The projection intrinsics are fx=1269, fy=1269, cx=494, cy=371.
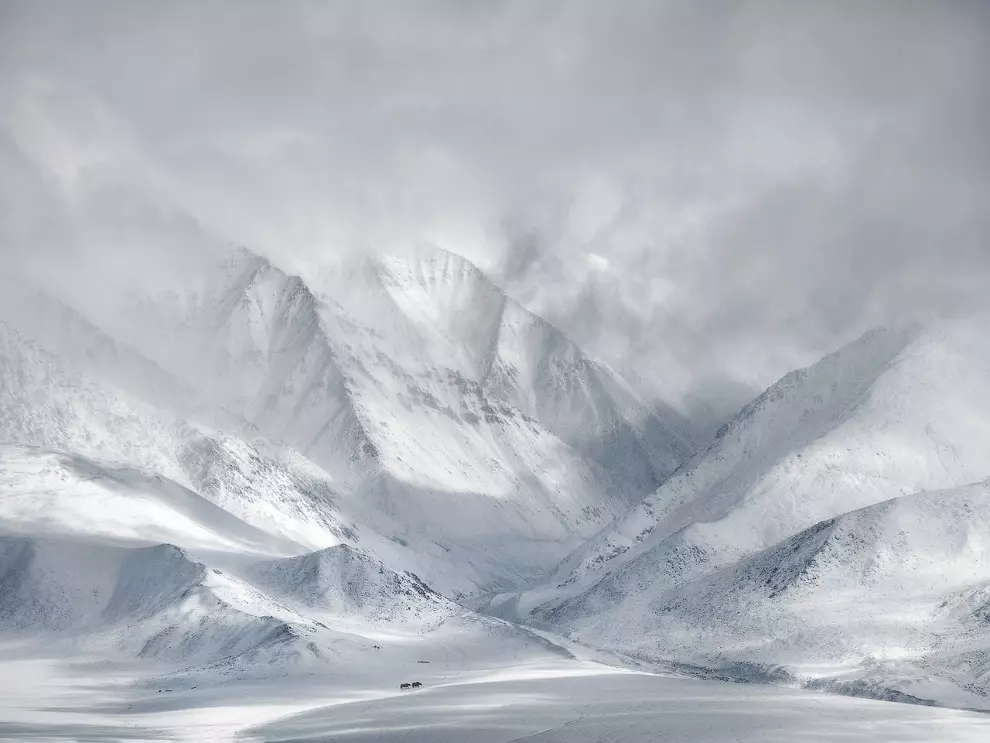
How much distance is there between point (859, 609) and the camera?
550 feet

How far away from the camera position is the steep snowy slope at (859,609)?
456 feet

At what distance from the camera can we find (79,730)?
3794 inches

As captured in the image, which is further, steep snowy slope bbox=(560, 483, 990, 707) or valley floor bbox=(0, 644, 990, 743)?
steep snowy slope bbox=(560, 483, 990, 707)

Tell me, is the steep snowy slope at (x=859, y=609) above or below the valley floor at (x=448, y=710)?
above

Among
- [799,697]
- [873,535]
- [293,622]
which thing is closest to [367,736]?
[799,697]

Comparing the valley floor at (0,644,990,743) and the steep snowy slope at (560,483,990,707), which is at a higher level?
the steep snowy slope at (560,483,990,707)

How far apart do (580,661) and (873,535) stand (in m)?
53.2

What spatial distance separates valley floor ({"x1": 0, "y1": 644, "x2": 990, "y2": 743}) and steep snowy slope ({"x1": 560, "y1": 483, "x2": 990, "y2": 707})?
11956 mm

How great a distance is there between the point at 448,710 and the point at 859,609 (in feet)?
256

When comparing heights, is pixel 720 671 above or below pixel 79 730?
above

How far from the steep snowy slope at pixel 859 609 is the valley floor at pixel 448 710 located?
11956 mm

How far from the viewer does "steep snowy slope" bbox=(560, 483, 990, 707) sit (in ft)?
456

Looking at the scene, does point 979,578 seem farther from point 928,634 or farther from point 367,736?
point 367,736

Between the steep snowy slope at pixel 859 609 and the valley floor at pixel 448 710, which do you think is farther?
the steep snowy slope at pixel 859 609
